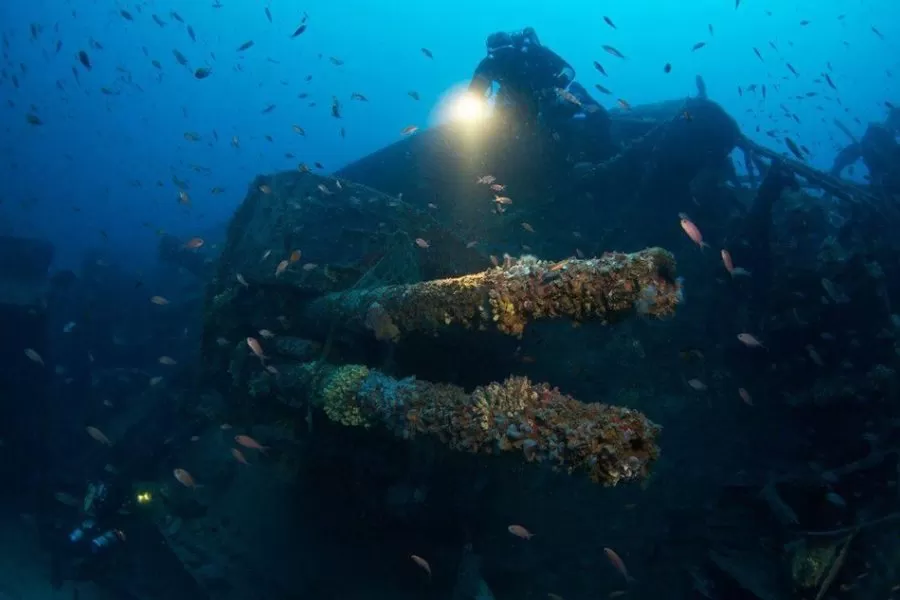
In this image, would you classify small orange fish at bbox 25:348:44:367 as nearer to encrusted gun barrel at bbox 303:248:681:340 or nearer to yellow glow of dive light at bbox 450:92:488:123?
encrusted gun barrel at bbox 303:248:681:340

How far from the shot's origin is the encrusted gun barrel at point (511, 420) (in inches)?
112

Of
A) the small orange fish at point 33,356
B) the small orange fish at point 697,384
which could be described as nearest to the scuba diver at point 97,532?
the small orange fish at point 33,356

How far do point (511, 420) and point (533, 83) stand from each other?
355 inches

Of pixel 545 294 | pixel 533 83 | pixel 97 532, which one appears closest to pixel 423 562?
pixel 545 294

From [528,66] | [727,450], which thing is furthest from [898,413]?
[528,66]

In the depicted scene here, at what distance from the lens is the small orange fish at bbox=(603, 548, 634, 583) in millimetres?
5675

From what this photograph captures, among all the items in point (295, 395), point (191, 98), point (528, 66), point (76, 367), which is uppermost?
point (191, 98)

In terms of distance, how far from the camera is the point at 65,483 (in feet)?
38.2

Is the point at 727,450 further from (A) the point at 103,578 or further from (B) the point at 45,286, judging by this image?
(B) the point at 45,286

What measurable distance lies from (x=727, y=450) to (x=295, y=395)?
6680 millimetres

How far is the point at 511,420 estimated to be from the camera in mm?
3289

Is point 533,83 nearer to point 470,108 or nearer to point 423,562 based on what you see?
point 470,108

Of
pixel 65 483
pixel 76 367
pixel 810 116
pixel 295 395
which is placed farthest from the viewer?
pixel 810 116

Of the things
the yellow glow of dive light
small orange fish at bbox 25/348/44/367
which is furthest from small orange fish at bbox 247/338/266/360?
small orange fish at bbox 25/348/44/367
